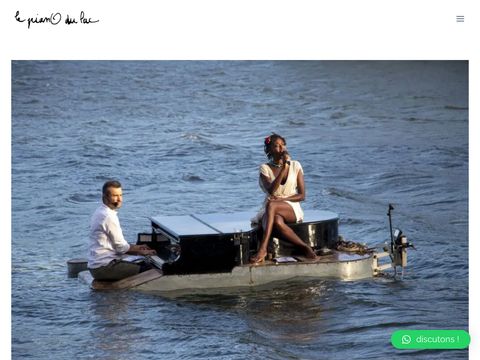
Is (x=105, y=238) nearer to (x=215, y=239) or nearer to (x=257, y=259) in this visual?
(x=215, y=239)

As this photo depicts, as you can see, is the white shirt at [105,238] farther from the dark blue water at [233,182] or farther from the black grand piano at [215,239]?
the black grand piano at [215,239]

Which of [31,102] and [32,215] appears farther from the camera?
[31,102]

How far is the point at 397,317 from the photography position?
375 inches

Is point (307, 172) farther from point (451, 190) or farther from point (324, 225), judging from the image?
point (324, 225)

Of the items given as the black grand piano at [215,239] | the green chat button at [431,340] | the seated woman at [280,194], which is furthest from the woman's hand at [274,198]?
the green chat button at [431,340]

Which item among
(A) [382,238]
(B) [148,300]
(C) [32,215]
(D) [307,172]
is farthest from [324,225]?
(D) [307,172]

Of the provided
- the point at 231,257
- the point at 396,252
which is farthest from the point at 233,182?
the point at 231,257

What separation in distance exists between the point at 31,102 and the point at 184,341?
11.7 m

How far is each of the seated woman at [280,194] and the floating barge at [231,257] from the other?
0.33 ft

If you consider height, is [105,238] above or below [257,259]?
above

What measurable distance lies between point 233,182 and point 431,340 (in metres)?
7.86

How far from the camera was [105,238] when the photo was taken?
31.9ft

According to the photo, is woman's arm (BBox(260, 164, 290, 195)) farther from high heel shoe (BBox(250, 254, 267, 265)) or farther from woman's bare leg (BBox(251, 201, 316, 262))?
high heel shoe (BBox(250, 254, 267, 265))

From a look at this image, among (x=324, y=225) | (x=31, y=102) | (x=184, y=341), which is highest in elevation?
(x=31, y=102)
